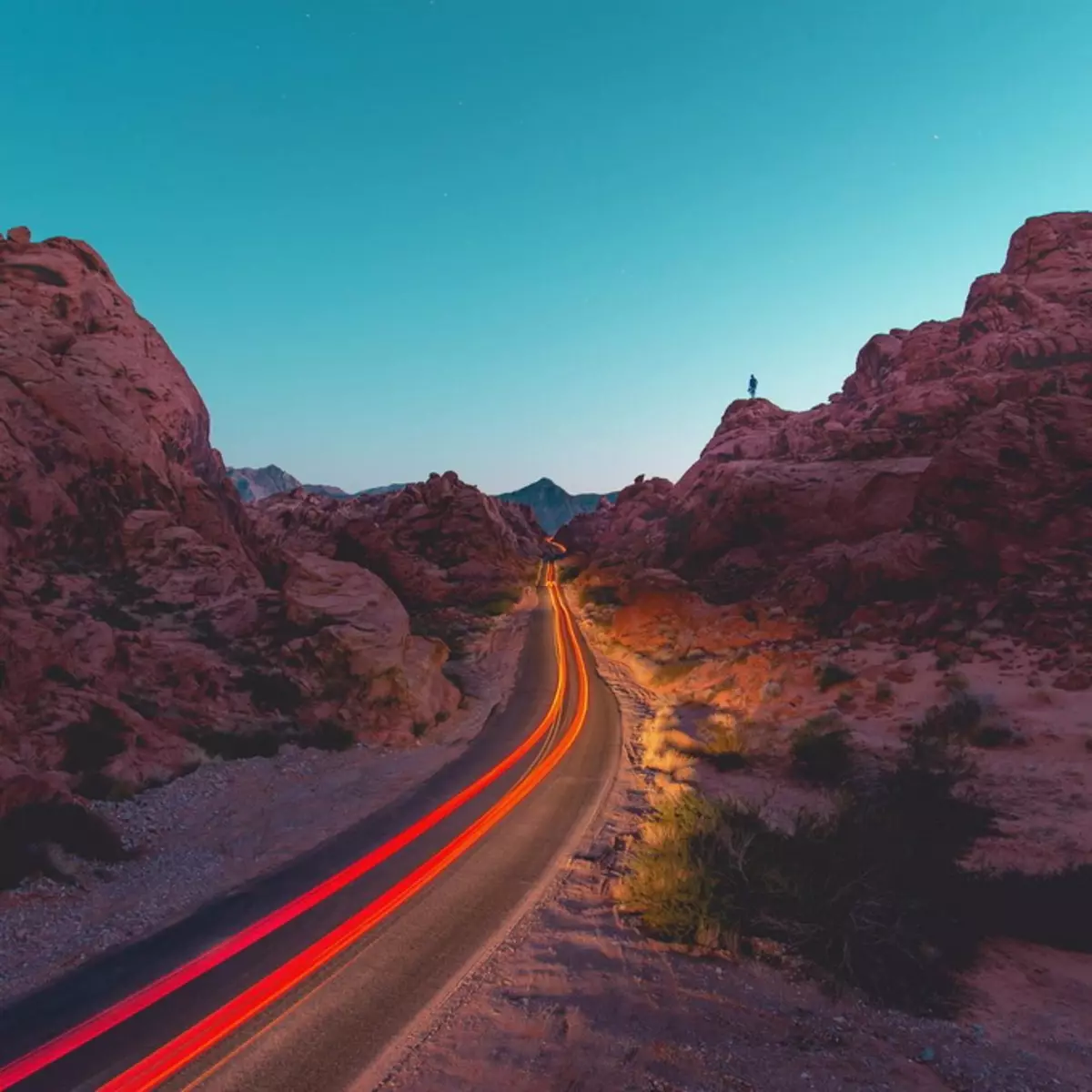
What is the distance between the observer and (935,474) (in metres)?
32.6

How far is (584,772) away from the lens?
68.6 ft

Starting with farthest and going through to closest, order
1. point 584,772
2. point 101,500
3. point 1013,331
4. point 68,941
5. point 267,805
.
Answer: point 1013,331
point 101,500
point 584,772
point 267,805
point 68,941

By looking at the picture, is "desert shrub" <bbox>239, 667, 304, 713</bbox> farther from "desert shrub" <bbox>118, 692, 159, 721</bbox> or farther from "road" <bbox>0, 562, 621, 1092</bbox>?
"road" <bbox>0, 562, 621, 1092</bbox>

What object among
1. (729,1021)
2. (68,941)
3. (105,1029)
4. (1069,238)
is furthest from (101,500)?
(1069,238)

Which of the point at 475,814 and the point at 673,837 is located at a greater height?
the point at 673,837

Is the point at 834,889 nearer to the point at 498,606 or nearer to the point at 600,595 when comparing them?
the point at 498,606

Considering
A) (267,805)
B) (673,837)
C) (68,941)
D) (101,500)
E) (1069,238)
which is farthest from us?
(1069,238)

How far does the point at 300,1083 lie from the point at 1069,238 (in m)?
71.1

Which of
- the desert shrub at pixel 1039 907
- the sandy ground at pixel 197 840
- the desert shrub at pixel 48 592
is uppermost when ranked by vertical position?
the desert shrub at pixel 48 592

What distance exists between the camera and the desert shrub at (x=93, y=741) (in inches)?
591

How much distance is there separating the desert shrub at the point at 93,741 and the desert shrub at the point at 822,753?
64.7 feet

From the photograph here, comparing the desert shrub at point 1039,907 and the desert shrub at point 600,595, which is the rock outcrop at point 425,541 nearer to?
the desert shrub at point 600,595

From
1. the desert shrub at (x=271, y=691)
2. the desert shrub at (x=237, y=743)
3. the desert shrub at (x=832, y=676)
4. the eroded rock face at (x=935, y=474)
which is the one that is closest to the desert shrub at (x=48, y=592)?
the desert shrub at (x=271, y=691)

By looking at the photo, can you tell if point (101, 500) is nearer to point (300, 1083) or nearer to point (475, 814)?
point (475, 814)
